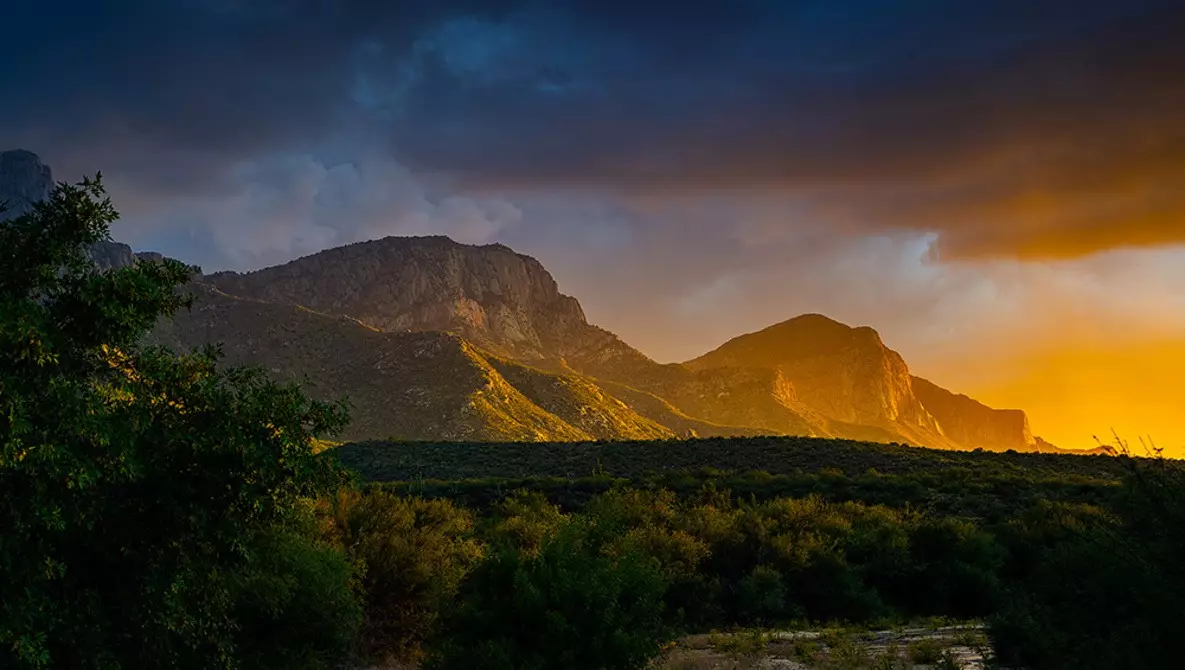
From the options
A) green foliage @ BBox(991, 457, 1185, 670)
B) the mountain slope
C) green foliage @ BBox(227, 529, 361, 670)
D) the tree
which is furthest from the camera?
the mountain slope

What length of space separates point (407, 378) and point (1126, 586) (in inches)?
5389

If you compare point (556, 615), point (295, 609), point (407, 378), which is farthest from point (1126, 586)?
point (407, 378)

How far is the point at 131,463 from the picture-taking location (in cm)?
1118

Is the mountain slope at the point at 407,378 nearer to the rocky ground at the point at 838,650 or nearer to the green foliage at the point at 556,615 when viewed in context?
the rocky ground at the point at 838,650

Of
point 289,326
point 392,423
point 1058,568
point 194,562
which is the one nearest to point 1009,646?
point 1058,568

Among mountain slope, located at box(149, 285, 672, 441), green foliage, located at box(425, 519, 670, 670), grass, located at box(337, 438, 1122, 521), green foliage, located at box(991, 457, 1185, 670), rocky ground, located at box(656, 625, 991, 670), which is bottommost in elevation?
rocky ground, located at box(656, 625, 991, 670)

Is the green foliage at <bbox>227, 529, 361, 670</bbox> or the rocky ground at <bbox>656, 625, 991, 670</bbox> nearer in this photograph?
the green foliage at <bbox>227, 529, 361, 670</bbox>

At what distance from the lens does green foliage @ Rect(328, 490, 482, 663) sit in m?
23.3

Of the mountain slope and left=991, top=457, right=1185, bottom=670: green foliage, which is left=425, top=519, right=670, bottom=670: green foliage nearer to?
left=991, top=457, right=1185, bottom=670: green foliage

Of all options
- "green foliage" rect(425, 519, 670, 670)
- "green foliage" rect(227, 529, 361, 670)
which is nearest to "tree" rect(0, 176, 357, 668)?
"green foliage" rect(425, 519, 670, 670)

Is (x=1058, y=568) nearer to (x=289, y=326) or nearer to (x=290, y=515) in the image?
(x=290, y=515)

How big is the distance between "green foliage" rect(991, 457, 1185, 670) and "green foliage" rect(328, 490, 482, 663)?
1368cm

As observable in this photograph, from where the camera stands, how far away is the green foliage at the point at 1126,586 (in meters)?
10.0

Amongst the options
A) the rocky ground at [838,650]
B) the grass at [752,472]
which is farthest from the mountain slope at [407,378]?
the rocky ground at [838,650]
